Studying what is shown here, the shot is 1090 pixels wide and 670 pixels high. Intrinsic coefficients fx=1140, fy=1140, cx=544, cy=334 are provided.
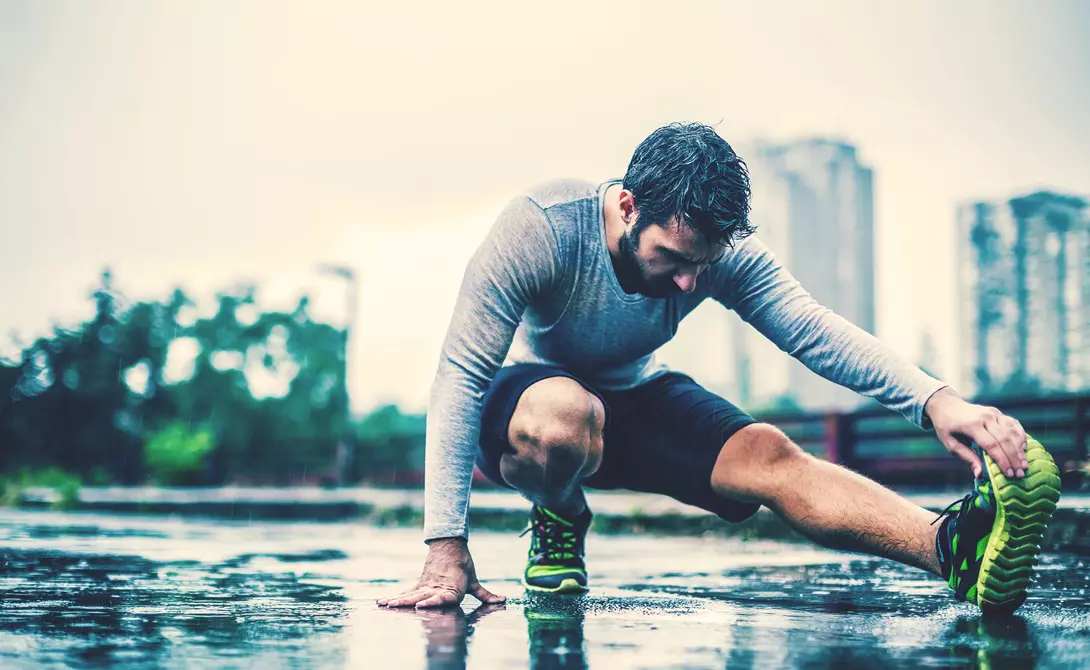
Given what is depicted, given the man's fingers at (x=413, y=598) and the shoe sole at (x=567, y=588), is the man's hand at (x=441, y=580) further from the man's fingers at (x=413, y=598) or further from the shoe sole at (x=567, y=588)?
the shoe sole at (x=567, y=588)

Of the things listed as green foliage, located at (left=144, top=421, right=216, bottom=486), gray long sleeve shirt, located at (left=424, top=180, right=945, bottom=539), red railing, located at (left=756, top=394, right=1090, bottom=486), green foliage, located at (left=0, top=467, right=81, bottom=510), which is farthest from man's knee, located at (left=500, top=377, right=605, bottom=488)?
green foliage, located at (left=144, top=421, right=216, bottom=486)

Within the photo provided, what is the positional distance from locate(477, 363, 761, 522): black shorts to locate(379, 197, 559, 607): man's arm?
0.27 meters

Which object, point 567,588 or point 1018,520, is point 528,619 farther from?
point 1018,520

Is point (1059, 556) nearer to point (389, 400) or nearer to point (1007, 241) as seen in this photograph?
point (1007, 241)

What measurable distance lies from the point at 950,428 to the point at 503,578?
1.67 meters

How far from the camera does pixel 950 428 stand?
7.73ft

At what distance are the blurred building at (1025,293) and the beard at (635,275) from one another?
194ft

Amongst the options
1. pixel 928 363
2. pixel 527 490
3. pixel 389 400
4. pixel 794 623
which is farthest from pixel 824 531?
pixel 928 363

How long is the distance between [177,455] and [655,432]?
70.8ft

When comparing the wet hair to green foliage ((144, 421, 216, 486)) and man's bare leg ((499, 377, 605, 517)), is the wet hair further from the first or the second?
green foliage ((144, 421, 216, 486))

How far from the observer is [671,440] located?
9.66 feet

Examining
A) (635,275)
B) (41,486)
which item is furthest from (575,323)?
(41,486)

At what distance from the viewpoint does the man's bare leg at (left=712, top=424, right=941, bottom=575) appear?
249 centimetres

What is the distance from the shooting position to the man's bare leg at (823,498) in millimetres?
2492
